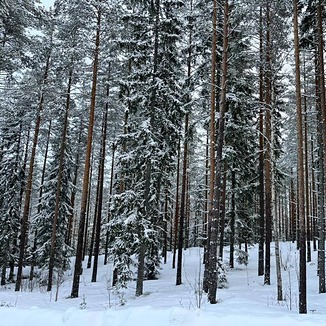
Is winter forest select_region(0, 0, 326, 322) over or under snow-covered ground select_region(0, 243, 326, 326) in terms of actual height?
over

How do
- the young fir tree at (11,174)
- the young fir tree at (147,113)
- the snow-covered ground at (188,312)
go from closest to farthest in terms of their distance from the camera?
the snow-covered ground at (188,312)
the young fir tree at (147,113)
the young fir tree at (11,174)

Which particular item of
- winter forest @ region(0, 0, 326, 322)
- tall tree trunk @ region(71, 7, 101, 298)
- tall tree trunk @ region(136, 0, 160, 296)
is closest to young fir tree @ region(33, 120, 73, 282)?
winter forest @ region(0, 0, 326, 322)

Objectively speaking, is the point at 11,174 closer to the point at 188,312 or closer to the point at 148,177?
the point at 148,177

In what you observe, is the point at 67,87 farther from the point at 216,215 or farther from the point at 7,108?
the point at 216,215

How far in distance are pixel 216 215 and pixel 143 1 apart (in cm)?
994

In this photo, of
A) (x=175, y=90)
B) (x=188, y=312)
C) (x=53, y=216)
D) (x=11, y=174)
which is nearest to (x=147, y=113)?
(x=175, y=90)

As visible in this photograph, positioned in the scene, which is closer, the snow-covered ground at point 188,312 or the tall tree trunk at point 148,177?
the snow-covered ground at point 188,312

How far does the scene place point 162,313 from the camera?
7.91 meters

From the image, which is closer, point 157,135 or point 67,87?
point 157,135

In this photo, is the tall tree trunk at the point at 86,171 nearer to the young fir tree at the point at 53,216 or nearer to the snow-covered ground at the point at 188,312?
the snow-covered ground at the point at 188,312

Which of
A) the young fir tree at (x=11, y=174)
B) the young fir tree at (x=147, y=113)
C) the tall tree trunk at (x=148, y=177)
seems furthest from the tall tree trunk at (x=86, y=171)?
the young fir tree at (x=11, y=174)

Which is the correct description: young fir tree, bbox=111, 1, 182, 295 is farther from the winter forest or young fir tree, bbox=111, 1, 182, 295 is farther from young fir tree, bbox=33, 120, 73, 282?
young fir tree, bbox=33, 120, 73, 282

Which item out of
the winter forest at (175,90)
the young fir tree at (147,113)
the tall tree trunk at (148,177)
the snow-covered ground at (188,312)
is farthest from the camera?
the young fir tree at (147,113)

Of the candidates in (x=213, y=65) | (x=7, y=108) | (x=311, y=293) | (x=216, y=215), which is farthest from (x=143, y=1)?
(x=311, y=293)
